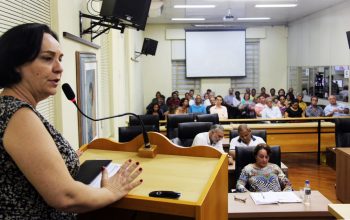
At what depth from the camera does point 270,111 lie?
30.4ft

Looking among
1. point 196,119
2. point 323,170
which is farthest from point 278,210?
point 323,170

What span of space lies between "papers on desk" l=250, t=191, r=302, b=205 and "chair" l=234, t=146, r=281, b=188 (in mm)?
755

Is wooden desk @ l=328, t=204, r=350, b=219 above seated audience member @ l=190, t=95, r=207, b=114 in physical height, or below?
below

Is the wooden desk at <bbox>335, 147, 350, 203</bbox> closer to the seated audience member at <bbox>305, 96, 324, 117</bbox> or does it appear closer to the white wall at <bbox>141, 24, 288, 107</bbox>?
the seated audience member at <bbox>305, 96, 324, 117</bbox>

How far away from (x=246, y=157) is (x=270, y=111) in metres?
5.19

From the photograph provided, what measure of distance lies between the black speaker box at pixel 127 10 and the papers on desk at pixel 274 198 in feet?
6.42

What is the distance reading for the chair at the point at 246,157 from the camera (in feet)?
14.0

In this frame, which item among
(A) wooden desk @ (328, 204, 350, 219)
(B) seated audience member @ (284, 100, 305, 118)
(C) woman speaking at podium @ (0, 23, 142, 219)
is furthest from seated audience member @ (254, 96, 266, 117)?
(C) woman speaking at podium @ (0, 23, 142, 219)

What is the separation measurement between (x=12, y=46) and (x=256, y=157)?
344cm

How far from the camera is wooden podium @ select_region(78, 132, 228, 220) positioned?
3.43ft

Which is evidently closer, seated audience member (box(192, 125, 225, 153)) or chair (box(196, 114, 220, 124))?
seated audience member (box(192, 125, 225, 153))

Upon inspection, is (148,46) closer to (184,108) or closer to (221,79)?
(184,108)

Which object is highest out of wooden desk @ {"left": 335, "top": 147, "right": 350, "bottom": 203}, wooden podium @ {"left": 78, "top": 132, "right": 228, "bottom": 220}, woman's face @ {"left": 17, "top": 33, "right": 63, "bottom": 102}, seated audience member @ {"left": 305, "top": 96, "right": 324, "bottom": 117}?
woman's face @ {"left": 17, "top": 33, "right": 63, "bottom": 102}

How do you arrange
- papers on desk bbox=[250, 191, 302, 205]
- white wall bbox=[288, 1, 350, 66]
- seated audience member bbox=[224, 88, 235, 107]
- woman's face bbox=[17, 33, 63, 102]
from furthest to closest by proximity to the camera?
seated audience member bbox=[224, 88, 235, 107]
white wall bbox=[288, 1, 350, 66]
papers on desk bbox=[250, 191, 302, 205]
woman's face bbox=[17, 33, 63, 102]
